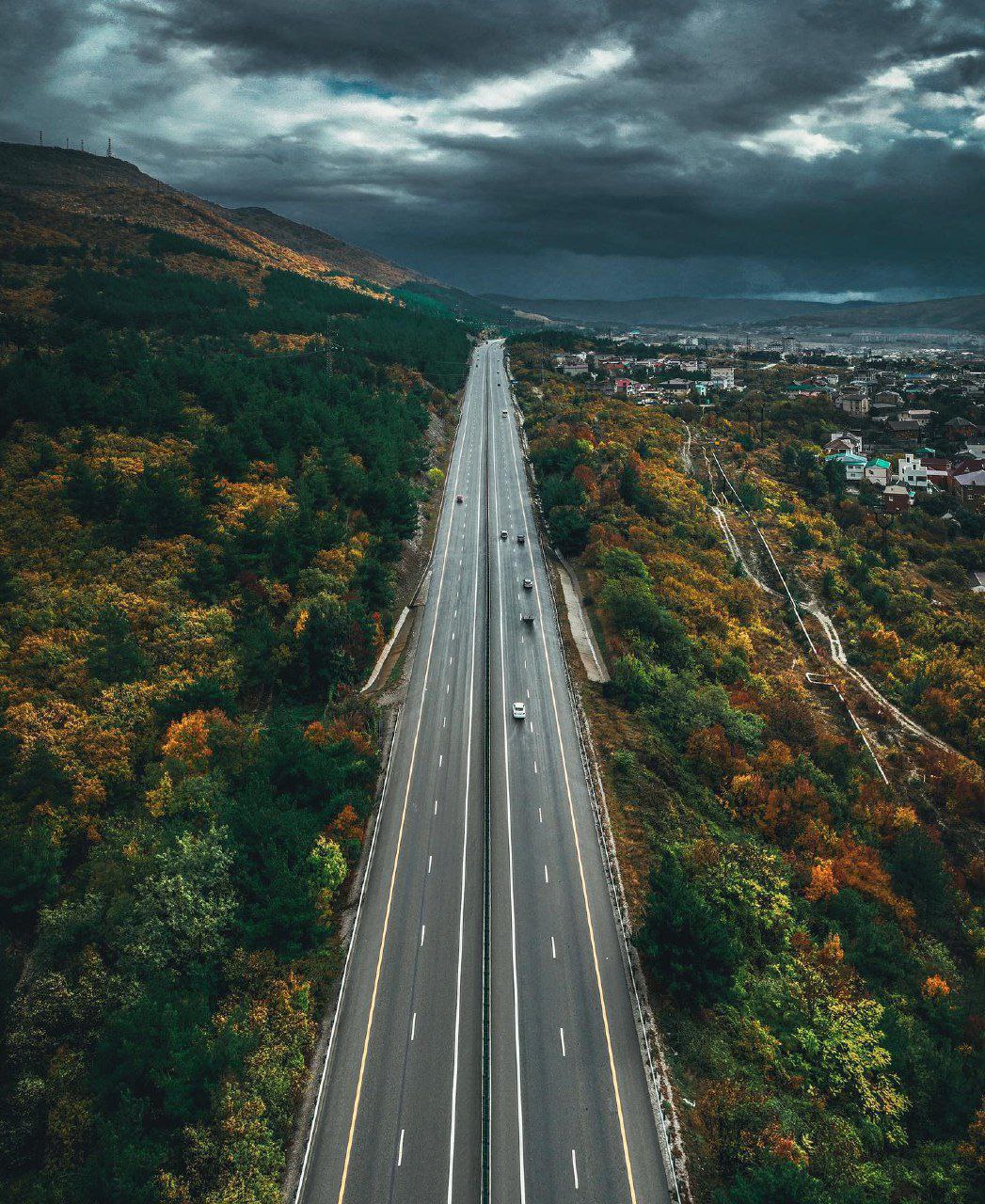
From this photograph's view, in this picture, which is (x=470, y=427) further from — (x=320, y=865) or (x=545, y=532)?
(x=320, y=865)

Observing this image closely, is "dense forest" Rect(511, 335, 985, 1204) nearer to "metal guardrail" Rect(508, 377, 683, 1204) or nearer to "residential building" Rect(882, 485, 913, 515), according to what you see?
"metal guardrail" Rect(508, 377, 683, 1204)

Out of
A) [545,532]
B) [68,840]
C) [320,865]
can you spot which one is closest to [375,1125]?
[320,865]

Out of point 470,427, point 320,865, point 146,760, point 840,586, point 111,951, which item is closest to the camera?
point 111,951

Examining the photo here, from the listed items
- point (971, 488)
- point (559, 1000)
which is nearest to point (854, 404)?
point (971, 488)

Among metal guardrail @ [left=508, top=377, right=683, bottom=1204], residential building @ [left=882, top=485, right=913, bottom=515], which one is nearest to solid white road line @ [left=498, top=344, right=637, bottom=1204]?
metal guardrail @ [left=508, top=377, right=683, bottom=1204]

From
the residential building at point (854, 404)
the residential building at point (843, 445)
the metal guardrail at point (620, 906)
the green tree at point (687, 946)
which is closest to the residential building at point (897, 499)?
the residential building at point (843, 445)

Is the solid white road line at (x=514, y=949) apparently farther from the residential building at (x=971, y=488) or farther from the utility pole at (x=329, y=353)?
the residential building at (x=971, y=488)
